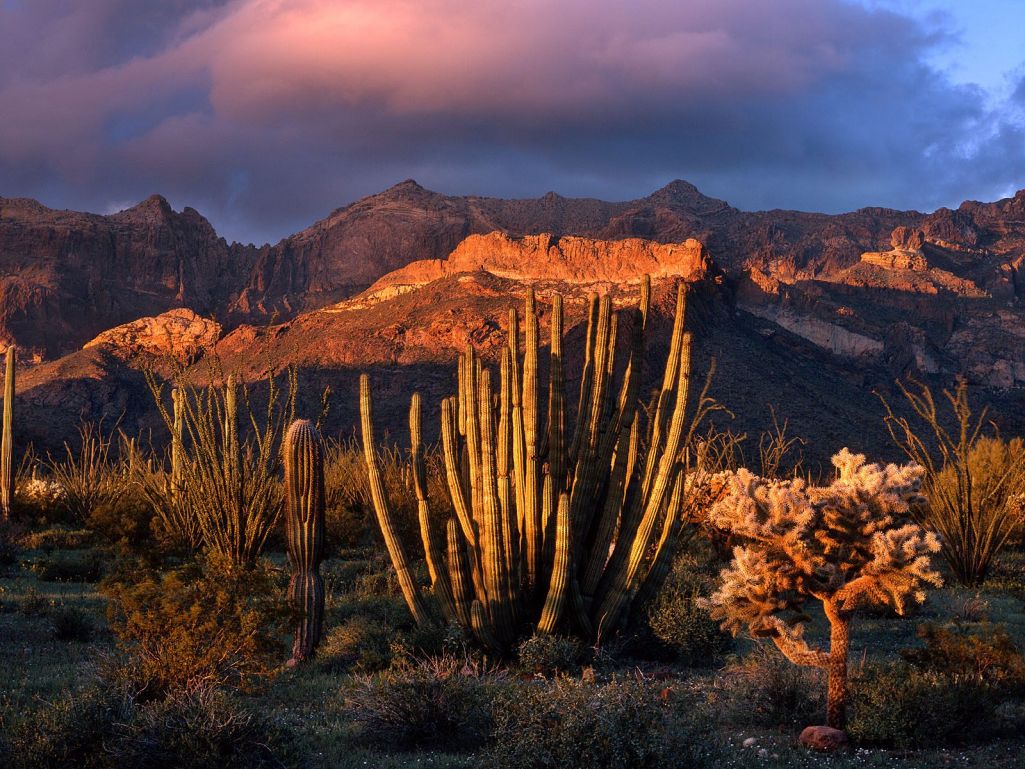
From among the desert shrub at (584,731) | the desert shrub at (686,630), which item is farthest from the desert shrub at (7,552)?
the desert shrub at (584,731)

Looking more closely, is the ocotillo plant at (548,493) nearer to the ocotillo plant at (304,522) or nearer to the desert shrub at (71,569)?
the ocotillo plant at (304,522)

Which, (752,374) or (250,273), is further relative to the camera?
(250,273)

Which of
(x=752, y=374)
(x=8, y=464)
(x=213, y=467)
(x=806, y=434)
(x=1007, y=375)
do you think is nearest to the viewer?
(x=213, y=467)

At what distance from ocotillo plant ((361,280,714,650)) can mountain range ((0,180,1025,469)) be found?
6562mm

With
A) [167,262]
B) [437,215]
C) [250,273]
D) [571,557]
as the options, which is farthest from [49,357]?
[571,557]

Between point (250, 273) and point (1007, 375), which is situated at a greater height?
point (250, 273)

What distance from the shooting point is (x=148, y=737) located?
6.23 meters

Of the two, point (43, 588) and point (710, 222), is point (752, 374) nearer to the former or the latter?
point (43, 588)

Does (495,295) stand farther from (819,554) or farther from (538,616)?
(819,554)

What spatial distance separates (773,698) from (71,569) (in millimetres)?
11840

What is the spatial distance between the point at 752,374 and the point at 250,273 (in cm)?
9307

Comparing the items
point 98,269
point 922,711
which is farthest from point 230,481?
point 98,269

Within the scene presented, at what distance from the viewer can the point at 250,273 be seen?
133m

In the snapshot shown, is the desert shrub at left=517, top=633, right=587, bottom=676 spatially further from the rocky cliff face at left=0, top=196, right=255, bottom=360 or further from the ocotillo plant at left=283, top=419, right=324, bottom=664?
the rocky cliff face at left=0, top=196, right=255, bottom=360
